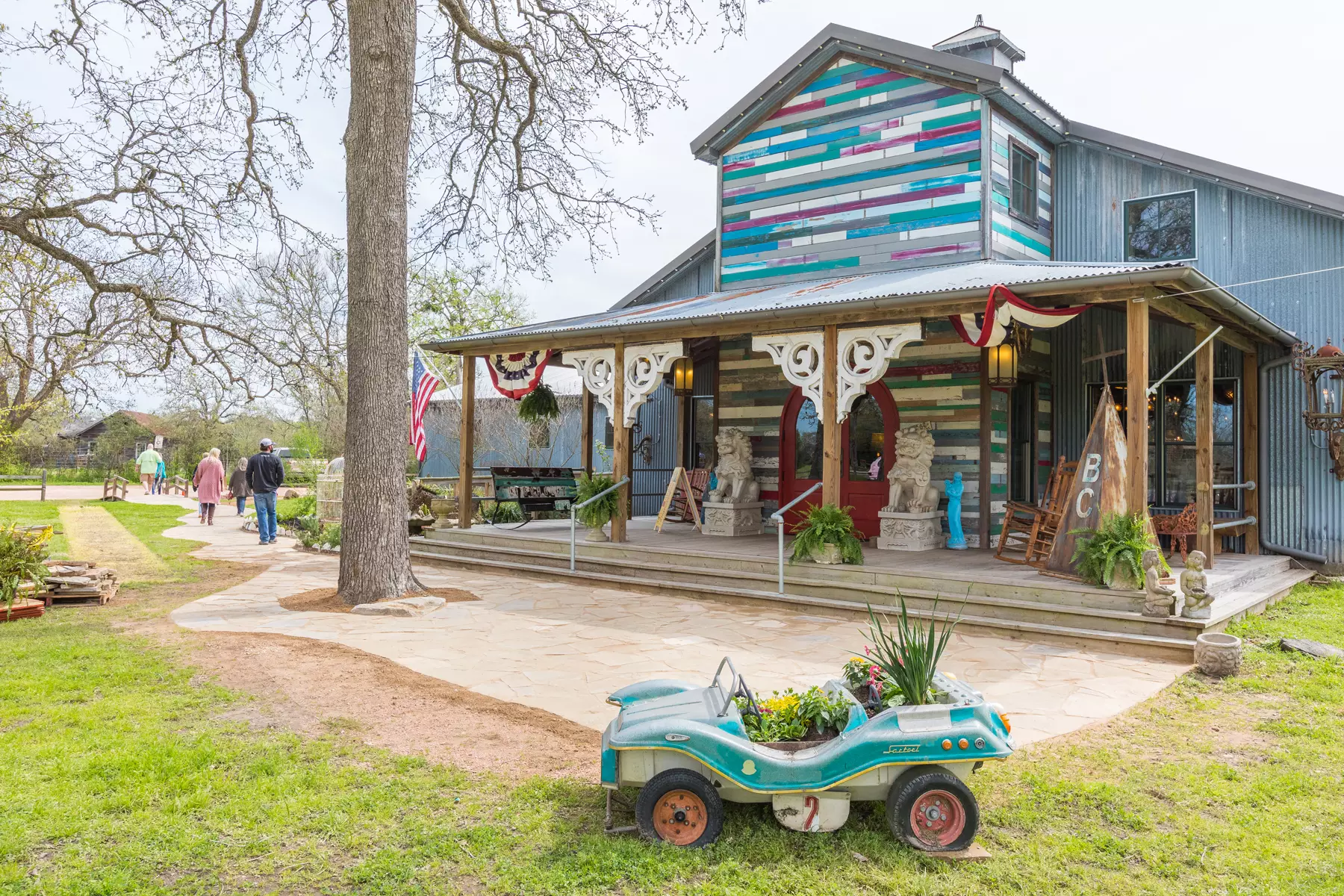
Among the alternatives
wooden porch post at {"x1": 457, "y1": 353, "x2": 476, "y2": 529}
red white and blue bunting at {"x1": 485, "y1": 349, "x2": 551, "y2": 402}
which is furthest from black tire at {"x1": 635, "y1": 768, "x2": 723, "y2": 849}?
wooden porch post at {"x1": 457, "y1": 353, "x2": 476, "y2": 529}

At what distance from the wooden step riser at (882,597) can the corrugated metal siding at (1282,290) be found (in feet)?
18.0

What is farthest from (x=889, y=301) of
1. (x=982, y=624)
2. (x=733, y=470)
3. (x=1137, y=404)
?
(x=733, y=470)

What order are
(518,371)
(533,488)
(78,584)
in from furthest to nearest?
1. (533,488)
2. (518,371)
3. (78,584)

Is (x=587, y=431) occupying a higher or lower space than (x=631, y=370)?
lower

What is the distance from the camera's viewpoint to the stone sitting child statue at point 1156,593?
7.03 meters

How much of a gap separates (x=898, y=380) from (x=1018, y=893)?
922 centimetres

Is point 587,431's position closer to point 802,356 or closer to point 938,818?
point 802,356

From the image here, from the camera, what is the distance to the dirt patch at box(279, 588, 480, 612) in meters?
8.86

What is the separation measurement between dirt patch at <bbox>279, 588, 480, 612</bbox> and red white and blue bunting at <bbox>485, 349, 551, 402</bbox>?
3.55 meters

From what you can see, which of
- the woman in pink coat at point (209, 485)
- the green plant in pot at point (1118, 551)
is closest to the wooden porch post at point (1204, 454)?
the green plant in pot at point (1118, 551)

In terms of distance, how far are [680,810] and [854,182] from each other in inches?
425

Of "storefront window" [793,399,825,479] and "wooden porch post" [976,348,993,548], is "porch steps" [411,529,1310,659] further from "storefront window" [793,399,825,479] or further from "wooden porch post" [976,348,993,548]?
"storefront window" [793,399,825,479]

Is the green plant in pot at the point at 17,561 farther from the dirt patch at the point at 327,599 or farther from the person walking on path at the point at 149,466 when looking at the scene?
the person walking on path at the point at 149,466

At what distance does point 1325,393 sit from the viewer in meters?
10.7
